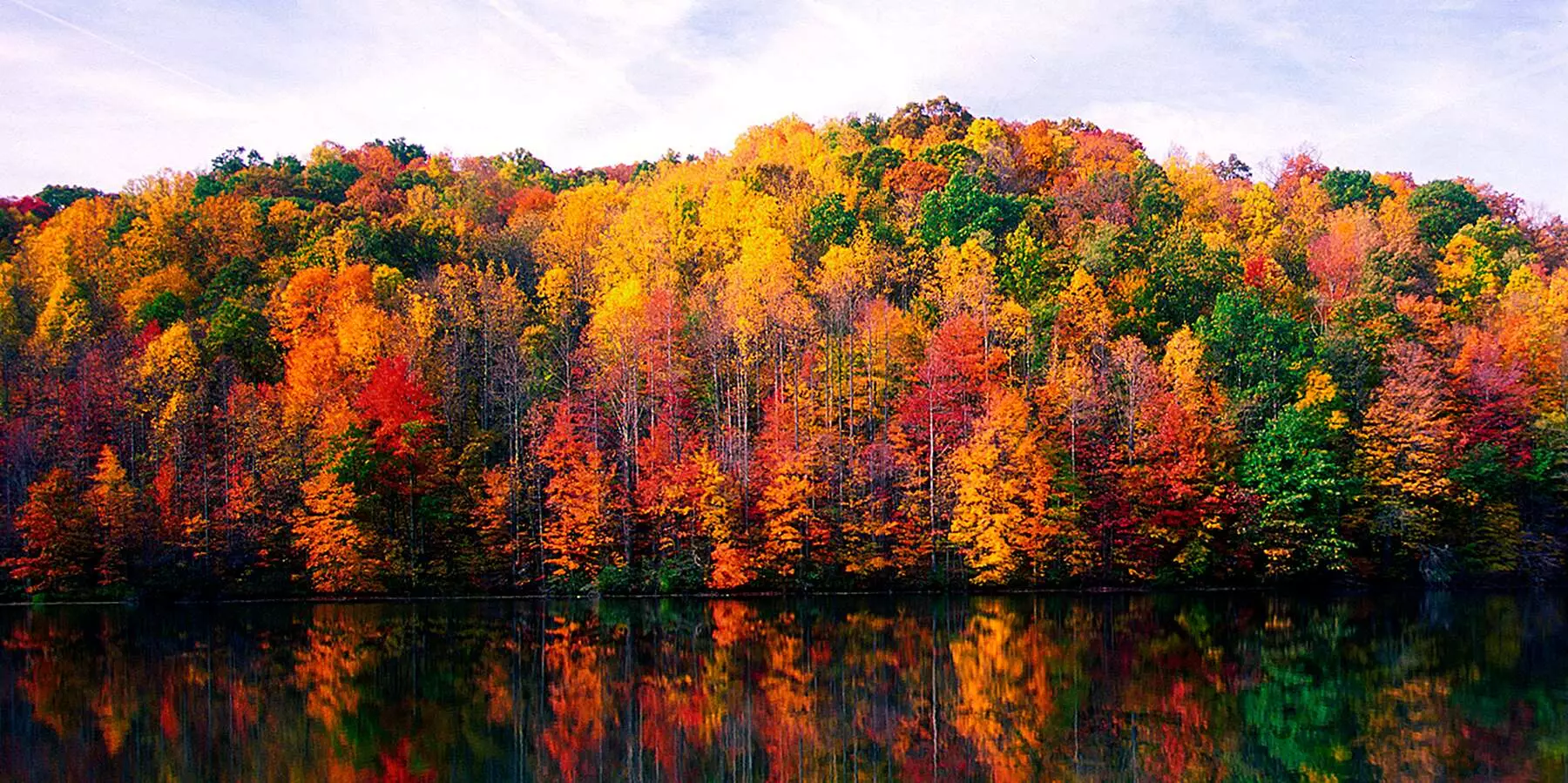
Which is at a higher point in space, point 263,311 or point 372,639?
point 263,311

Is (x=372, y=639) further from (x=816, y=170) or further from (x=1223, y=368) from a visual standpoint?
(x=816, y=170)

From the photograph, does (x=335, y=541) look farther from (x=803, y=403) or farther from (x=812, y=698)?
(x=812, y=698)

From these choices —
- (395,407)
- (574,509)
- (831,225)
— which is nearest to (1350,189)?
(831,225)

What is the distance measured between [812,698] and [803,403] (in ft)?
85.7

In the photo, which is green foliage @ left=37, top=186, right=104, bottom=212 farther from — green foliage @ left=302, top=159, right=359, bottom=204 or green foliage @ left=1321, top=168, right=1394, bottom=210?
green foliage @ left=1321, top=168, right=1394, bottom=210

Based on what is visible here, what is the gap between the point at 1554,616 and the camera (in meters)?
31.5

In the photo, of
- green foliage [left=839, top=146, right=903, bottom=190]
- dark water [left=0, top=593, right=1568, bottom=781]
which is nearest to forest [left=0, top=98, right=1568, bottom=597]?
green foliage [left=839, top=146, right=903, bottom=190]

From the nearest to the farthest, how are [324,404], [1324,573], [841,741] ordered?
[841,741]
[1324,573]
[324,404]

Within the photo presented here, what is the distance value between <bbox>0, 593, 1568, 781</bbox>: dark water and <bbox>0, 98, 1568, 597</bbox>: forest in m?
7.81

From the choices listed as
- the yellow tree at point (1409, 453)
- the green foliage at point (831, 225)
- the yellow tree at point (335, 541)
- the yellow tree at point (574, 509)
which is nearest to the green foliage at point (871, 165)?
the green foliage at point (831, 225)

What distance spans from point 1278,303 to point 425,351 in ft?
128

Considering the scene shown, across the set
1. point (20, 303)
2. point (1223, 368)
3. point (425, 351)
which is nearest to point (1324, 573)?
point (1223, 368)

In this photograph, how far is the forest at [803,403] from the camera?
4147 cm

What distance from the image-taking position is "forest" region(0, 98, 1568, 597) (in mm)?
41469
